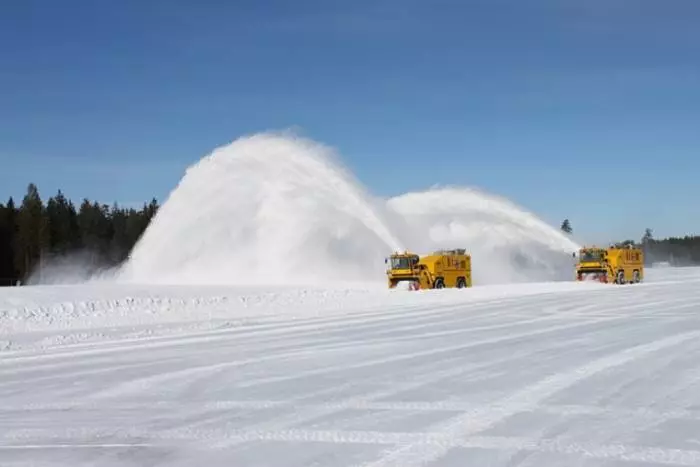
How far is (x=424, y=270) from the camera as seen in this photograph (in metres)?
34.0

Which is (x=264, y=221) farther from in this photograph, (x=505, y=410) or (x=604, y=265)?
(x=505, y=410)

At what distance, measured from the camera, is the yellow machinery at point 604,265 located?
39500mm

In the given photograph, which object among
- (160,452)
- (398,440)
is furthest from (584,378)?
(160,452)

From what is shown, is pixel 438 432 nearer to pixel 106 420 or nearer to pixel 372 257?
pixel 106 420

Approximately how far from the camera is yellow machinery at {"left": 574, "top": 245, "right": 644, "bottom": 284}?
39.5 metres

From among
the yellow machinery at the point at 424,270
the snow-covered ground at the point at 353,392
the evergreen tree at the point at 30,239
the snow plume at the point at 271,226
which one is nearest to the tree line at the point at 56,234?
the evergreen tree at the point at 30,239

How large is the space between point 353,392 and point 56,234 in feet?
258

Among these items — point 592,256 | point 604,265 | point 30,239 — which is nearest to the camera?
point 604,265

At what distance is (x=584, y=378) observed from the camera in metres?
9.18

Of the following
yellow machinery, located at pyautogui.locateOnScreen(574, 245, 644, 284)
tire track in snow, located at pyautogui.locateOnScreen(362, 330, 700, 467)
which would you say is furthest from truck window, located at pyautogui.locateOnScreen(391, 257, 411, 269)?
tire track in snow, located at pyautogui.locateOnScreen(362, 330, 700, 467)

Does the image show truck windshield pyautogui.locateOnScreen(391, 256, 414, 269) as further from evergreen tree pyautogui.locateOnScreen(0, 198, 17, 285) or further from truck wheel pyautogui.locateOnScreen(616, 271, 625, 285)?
evergreen tree pyautogui.locateOnScreen(0, 198, 17, 285)

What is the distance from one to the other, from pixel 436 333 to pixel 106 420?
8.83 meters

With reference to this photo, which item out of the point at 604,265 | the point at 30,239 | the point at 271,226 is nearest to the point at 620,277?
the point at 604,265

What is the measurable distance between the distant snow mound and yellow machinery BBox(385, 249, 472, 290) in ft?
18.3
